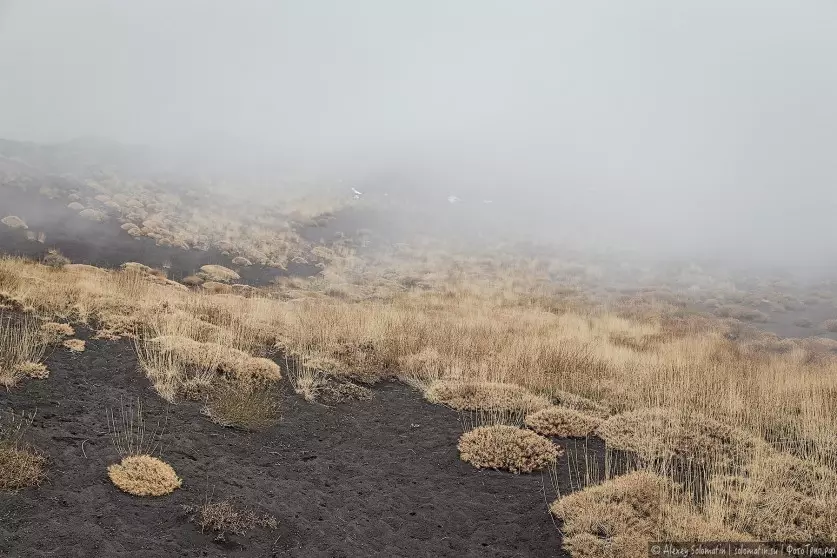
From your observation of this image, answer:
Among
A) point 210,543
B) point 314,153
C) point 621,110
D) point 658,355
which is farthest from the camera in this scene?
point 621,110

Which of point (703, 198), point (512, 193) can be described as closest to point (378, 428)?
point (512, 193)

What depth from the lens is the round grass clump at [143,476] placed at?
6449 mm

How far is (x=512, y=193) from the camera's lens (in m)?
78.9

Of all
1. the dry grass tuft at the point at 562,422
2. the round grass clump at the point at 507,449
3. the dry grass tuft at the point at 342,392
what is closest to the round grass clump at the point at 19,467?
the dry grass tuft at the point at 342,392

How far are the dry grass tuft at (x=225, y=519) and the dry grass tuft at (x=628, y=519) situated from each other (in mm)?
3561

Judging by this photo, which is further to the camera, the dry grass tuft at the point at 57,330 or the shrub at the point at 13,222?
the shrub at the point at 13,222

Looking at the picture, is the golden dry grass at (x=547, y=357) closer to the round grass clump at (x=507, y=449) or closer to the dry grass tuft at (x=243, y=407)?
the dry grass tuft at (x=243, y=407)

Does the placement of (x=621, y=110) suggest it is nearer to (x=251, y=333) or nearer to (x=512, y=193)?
(x=512, y=193)

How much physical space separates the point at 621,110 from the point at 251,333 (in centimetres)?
13938

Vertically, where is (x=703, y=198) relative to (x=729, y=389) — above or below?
above

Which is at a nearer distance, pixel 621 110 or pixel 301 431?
pixel 301 431

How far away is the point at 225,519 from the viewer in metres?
6.12

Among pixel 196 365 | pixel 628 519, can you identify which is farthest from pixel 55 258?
pixel 628 519

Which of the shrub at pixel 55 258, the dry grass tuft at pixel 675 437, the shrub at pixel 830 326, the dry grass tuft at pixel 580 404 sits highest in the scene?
the shrub at pixel 55 258
